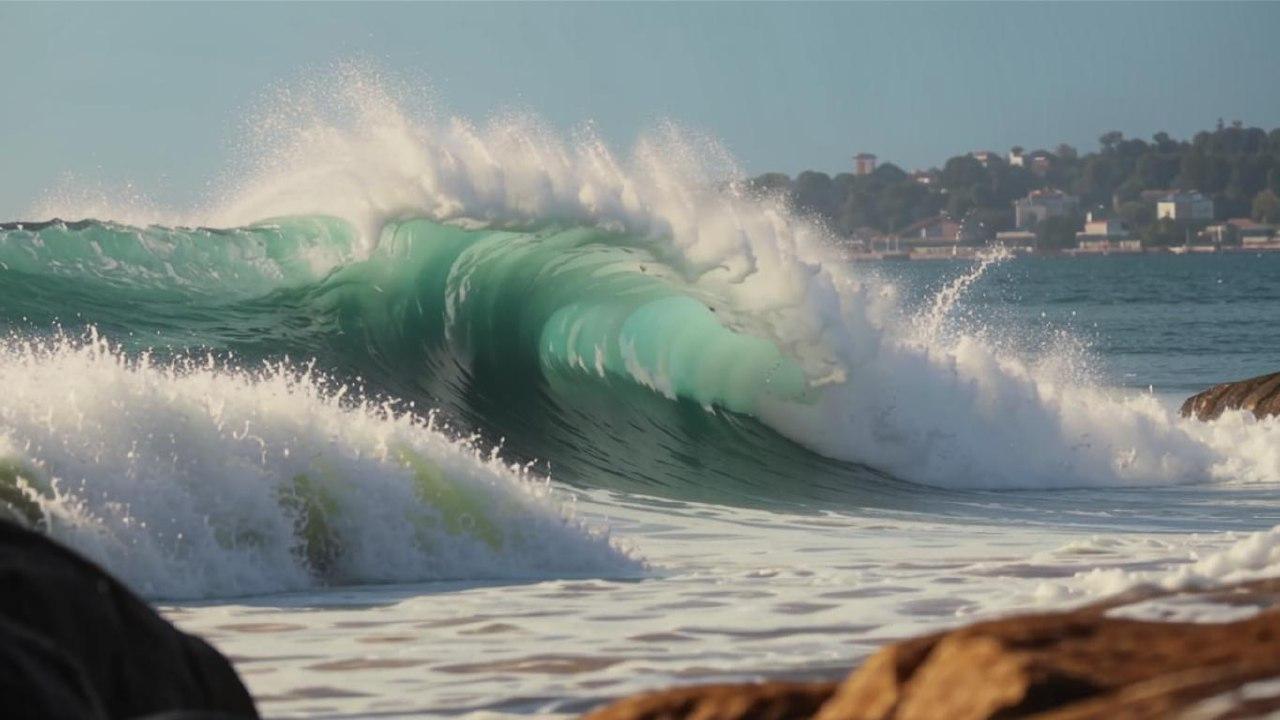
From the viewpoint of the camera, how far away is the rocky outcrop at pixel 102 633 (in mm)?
3721

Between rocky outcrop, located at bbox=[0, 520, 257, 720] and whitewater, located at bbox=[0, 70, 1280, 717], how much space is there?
1.60 meters

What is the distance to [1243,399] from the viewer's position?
2142 centimetres

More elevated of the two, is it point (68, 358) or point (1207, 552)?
point (68, 358)

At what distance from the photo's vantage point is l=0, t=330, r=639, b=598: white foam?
8312 millimetres

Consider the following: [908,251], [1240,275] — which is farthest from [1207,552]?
[908,251]

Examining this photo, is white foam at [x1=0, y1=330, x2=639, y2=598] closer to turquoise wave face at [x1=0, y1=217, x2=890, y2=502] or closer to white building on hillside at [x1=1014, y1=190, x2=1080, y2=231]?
turquoise wave face at [x1=0, y1=217, x2=890, y2=502]

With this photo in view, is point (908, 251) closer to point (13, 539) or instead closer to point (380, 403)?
point (380, 403)

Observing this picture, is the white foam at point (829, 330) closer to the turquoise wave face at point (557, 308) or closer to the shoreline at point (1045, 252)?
the turquoise wave face at point (557, 308)

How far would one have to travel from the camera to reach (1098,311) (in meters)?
63.4

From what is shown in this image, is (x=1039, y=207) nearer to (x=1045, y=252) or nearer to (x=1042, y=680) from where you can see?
(x=1045, y=252)

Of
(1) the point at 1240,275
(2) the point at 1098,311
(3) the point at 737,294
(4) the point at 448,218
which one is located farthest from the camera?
(1) the point at 1240,275

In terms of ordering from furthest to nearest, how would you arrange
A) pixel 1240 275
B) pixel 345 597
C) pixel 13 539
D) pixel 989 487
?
pixel 1240 275
pixel 989 487
pixel 345 597
pixel 13 539

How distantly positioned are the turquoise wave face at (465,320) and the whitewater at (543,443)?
0.04 m

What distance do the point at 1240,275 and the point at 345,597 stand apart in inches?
3767
